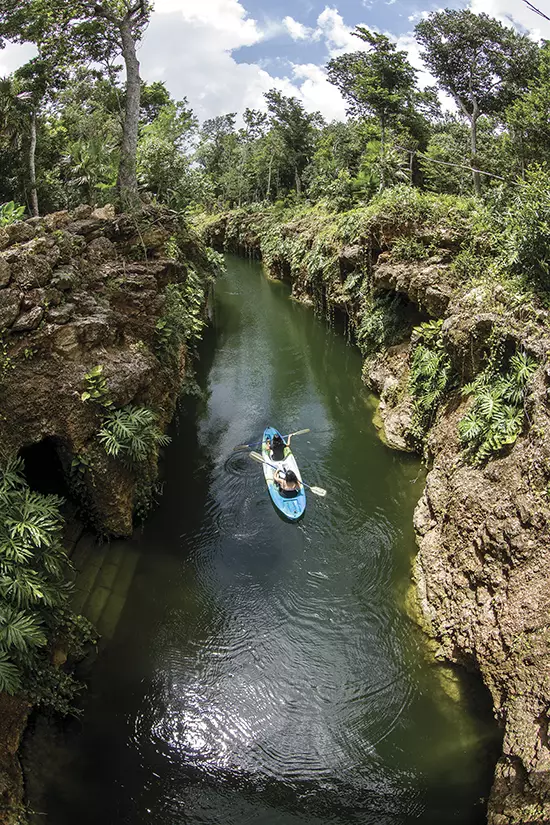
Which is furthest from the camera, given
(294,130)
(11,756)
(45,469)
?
(294,130)

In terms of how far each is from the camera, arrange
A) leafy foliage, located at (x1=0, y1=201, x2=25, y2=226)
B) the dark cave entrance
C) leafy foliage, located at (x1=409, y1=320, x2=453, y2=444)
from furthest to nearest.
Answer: leafy foliage, located at (x1=409, y1=320, x2=453, y2=444), leafy foliage, located at (x1=0, y1=201, x2=25, y2=226), the dark cave entrance

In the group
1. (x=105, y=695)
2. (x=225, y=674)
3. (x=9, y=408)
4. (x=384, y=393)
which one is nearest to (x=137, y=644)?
(x=105, y=695)

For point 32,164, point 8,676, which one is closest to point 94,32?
Result: point 32,164

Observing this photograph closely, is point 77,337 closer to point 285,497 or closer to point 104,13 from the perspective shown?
point 285,497

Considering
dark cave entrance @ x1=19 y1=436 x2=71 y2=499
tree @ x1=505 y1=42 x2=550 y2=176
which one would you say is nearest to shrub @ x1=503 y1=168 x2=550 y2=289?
tree @ x1=505 y1=42 x2=550 y2=176

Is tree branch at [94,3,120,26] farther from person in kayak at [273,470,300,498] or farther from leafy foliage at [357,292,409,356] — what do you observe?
person in kayak at [273,470,300,498]

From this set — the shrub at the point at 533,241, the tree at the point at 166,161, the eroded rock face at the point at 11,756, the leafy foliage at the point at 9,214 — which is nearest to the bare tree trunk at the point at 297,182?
the tree at the point at 166,161
